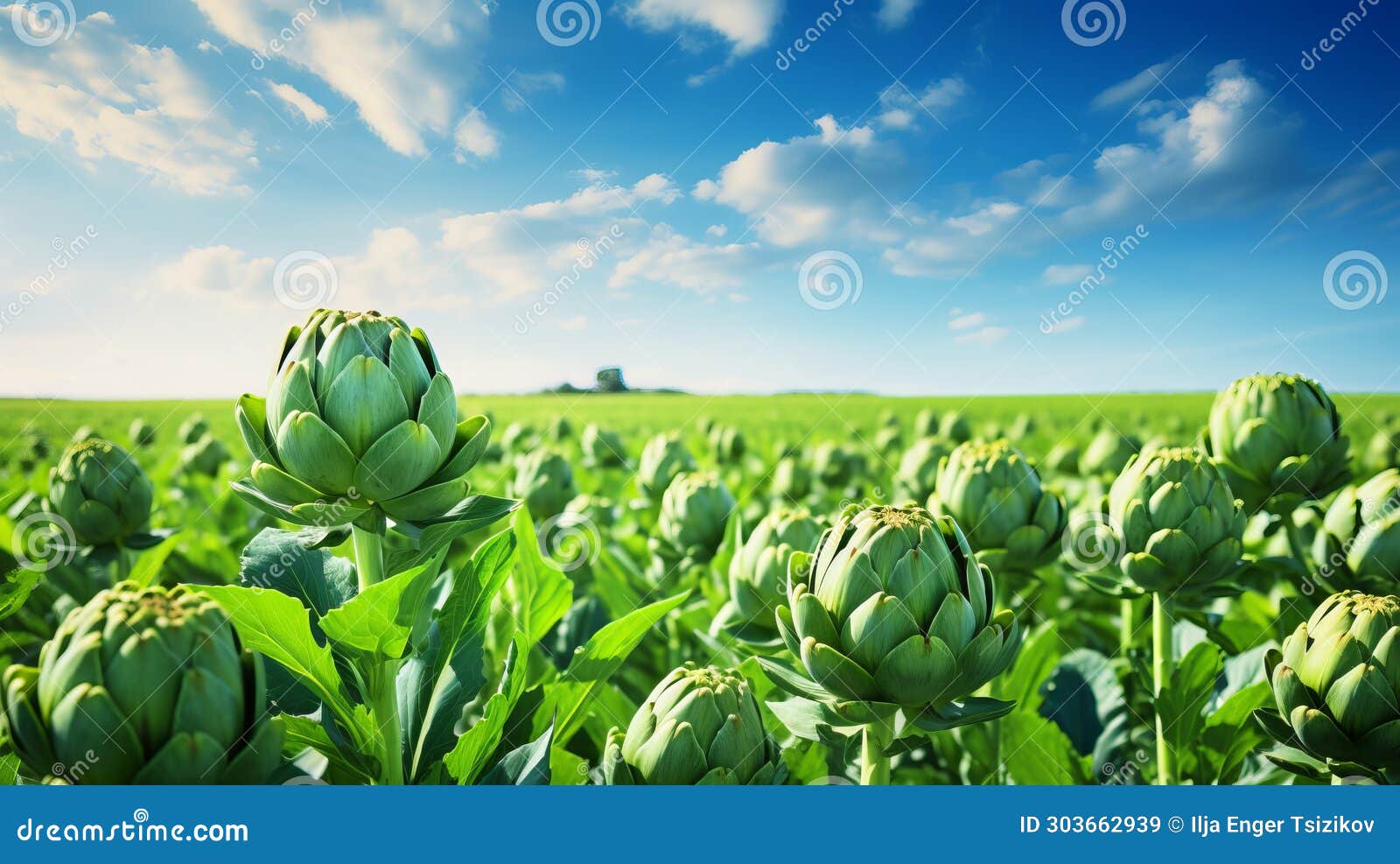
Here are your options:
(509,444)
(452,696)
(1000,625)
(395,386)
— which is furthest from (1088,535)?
(509,444)

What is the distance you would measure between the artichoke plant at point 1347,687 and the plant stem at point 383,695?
1.26 m

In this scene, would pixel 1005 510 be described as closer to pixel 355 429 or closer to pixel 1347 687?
pixel 1347 687

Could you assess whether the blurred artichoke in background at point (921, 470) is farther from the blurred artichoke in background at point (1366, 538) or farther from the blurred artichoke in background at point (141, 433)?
the blurred artichoke in background at point (141, 433)

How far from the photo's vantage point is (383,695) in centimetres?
113

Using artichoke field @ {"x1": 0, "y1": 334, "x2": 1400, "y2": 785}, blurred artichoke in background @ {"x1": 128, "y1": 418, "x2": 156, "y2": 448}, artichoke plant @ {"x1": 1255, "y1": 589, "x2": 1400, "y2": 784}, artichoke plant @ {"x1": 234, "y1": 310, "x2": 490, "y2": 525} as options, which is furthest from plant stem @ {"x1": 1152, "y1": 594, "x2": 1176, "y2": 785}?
blurred artichoke in background @ {"x1": 128, "y1": 418, "x2": 156, "y2": 448}

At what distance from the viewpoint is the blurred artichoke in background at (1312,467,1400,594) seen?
61.1 inches

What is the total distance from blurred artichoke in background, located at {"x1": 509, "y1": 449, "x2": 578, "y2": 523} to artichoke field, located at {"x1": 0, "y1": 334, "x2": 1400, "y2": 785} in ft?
2.73

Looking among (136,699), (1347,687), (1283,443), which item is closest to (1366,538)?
(1283,443)

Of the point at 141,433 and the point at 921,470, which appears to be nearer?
the point at 921,470

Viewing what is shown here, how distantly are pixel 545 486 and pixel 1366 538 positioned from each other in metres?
2.49

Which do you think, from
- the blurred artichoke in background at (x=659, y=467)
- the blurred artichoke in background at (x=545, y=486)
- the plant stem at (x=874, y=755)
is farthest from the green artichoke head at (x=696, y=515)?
the plant stem at (x=874, y=755)

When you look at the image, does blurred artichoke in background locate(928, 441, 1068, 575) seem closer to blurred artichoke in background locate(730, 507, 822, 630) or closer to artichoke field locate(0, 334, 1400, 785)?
artichoke field locate(0, 334, 1400, 785)

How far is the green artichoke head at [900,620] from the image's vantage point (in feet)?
3.54

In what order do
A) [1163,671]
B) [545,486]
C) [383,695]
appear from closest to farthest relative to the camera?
[383,695] < [1163,671] < [545,486]
